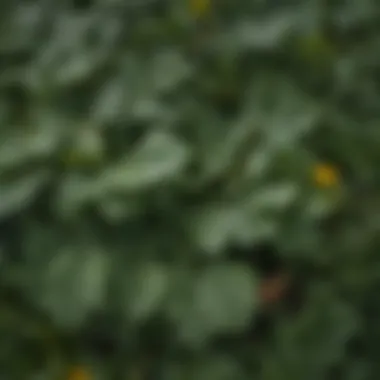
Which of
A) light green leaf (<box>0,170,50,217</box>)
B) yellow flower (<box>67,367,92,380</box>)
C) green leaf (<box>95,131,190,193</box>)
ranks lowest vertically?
yellow flower (<box>67,367,92,380</box>)

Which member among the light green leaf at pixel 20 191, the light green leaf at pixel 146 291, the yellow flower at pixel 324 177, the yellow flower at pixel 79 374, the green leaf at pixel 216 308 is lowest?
the yellow flower at pixel 79 374

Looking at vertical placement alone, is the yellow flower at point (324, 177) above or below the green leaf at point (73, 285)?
above

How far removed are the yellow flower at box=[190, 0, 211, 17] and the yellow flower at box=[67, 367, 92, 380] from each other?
452 millimetres

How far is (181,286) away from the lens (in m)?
0.90

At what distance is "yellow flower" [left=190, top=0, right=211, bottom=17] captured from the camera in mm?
1060

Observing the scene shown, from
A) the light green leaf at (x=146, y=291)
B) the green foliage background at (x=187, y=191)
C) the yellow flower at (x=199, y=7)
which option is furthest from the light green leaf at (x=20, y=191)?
the yellow flower at (x=199, y=7)

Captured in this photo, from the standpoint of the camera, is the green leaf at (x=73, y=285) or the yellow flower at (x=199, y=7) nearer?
the green leaf at (x=73, y=285)

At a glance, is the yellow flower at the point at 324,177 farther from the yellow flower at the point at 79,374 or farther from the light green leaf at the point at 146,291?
the yellow flower at the point at 79,374

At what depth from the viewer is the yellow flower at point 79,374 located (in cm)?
94

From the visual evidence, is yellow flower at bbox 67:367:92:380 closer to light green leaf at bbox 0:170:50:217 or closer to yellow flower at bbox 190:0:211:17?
light green leaf at bbox 0:170:50:217

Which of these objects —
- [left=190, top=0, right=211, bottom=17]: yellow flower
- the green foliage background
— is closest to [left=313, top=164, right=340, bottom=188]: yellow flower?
the green foliage background

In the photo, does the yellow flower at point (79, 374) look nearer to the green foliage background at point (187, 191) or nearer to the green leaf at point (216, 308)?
the green foliage background at point (187, 191)

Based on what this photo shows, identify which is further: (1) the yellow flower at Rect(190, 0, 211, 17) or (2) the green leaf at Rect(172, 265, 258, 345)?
(1) the yellow flower at Rect(190, 0, 211, 17)

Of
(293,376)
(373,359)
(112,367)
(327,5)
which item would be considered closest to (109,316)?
(112,367)
